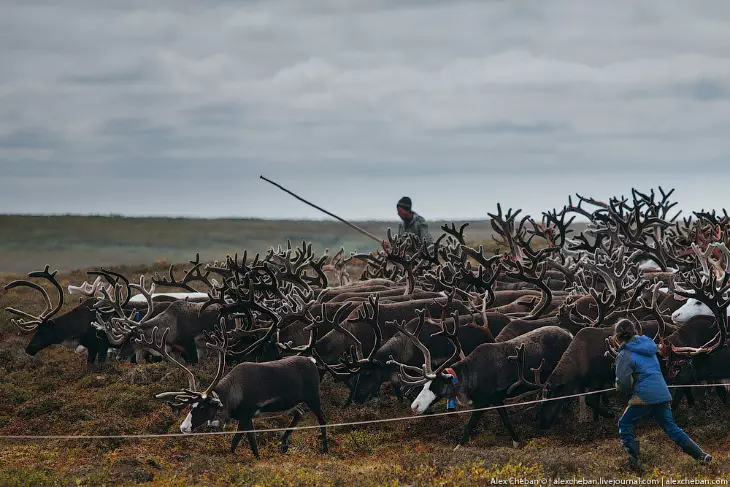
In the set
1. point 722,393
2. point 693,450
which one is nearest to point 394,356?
point 722,393

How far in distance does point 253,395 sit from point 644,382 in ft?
16.9

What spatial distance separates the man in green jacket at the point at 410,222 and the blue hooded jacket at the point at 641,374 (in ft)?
39.1

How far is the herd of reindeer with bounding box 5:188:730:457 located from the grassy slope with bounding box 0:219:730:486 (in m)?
0.41

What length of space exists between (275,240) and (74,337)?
4856 cm

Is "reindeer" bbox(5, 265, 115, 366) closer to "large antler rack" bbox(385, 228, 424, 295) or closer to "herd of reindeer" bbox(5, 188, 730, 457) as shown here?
"herd of reindeer" bbox(5, 188, 730, 457)

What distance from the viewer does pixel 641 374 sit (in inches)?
411

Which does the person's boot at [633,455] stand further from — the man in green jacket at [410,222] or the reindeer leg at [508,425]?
the man in green jacket at [410,222]

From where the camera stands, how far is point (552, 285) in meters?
20.3

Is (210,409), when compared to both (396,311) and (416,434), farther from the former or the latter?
(396,311)

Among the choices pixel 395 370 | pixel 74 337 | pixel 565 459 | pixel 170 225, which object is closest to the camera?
pixel 565 459

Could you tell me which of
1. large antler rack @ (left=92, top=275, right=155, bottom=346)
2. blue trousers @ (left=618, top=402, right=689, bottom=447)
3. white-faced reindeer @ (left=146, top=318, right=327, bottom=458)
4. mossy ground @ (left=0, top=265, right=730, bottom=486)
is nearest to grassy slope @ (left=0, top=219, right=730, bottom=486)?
mossy ground @ (left=0, top=265, right=730, bottom=486)

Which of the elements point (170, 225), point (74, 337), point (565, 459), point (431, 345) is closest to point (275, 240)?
point (170, 225)

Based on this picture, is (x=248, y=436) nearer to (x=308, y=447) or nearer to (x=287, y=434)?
(x=287, y=434)

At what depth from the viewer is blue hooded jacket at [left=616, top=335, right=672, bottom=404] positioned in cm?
1039
